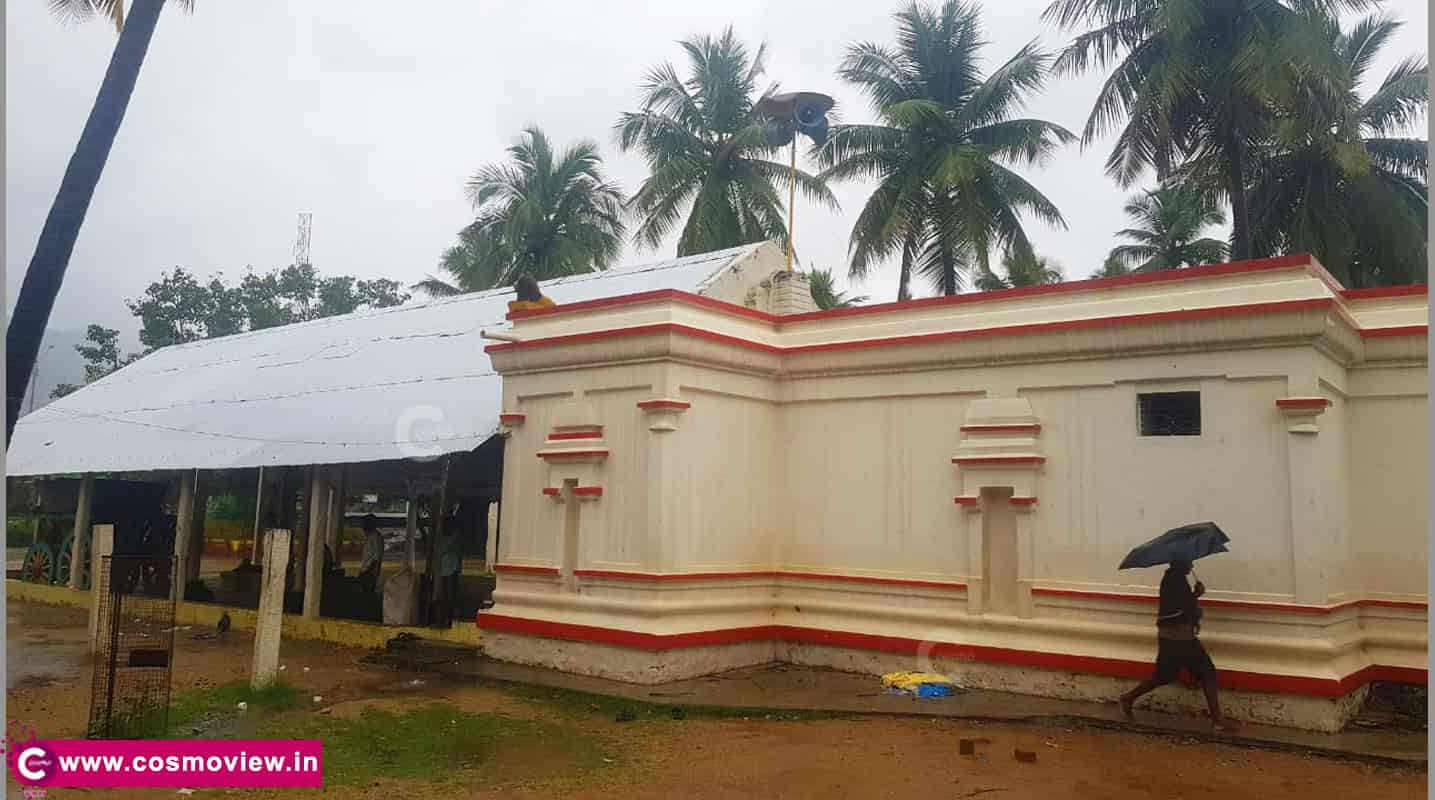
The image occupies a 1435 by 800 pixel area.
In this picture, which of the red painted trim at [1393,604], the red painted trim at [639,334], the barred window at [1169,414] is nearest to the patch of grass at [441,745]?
the red painted trim at [639,334]

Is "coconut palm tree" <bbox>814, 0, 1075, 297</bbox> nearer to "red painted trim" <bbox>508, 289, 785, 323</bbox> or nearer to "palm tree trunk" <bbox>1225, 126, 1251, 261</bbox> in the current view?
"palm tree trunk" <bbox>1225, 126, 1251, 261</bbox>

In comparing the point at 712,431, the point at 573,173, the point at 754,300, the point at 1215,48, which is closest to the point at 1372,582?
the point at 712,431

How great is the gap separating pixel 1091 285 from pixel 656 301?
450cm

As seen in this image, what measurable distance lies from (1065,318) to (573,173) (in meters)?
21.9

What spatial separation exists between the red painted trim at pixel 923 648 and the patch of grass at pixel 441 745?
1747mm

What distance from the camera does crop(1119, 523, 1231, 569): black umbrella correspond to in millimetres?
8836

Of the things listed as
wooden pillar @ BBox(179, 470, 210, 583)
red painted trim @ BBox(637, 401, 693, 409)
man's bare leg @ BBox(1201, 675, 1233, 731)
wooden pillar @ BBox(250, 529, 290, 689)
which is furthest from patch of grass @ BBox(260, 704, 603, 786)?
wooden pillar @ BBox(179, 470, 210, 583)

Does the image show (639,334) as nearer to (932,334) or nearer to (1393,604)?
(932,334)

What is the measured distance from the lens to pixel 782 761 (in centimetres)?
820

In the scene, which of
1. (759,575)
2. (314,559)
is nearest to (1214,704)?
(759,575)

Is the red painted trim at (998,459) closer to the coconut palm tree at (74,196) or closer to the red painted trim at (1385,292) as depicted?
the red painted trim at (1385,292)

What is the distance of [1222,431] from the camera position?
31.9 feet

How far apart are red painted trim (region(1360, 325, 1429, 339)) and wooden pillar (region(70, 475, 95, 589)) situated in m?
19.8

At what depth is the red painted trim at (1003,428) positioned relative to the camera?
10.7m
